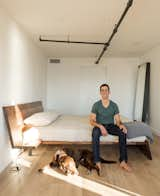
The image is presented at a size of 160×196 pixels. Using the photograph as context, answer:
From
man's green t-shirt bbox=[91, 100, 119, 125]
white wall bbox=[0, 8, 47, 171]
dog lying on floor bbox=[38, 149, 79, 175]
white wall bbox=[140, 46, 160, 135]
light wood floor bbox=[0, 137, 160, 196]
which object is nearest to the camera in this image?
light wood floor bbox=[0, 137, 160, 196]

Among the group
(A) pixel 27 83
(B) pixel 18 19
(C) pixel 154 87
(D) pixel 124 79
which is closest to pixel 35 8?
(B) pixel 18 19

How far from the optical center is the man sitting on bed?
11.1 feet

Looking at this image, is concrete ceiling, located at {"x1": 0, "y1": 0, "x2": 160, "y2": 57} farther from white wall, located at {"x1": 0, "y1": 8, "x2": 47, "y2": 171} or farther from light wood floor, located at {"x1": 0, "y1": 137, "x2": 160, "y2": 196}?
light wood floor, located at {"x1": 0, "y1": 137, "x2": 160, "y2": 196}

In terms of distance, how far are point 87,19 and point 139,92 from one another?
12.8 ft

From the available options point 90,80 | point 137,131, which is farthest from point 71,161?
point 90,80

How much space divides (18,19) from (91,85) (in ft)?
14.2

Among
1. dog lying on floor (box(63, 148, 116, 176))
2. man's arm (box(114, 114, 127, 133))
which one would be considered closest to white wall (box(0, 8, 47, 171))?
dog lying on floor (box(63, 148, 116, 176))

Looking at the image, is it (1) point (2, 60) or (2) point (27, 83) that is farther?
(2) point (27, 83)

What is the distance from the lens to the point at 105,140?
11.9 feet

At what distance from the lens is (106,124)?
12.2 ft

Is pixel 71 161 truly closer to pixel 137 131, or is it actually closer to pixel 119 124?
pixel 119 124

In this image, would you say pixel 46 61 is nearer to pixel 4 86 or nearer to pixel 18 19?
pixel 18 19

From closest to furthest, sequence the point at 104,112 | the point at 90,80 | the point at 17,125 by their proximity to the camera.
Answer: the point at 17,125
the point at 104,112
the point at 90,80

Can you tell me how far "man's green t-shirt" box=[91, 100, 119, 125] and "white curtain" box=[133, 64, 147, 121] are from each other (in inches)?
126
